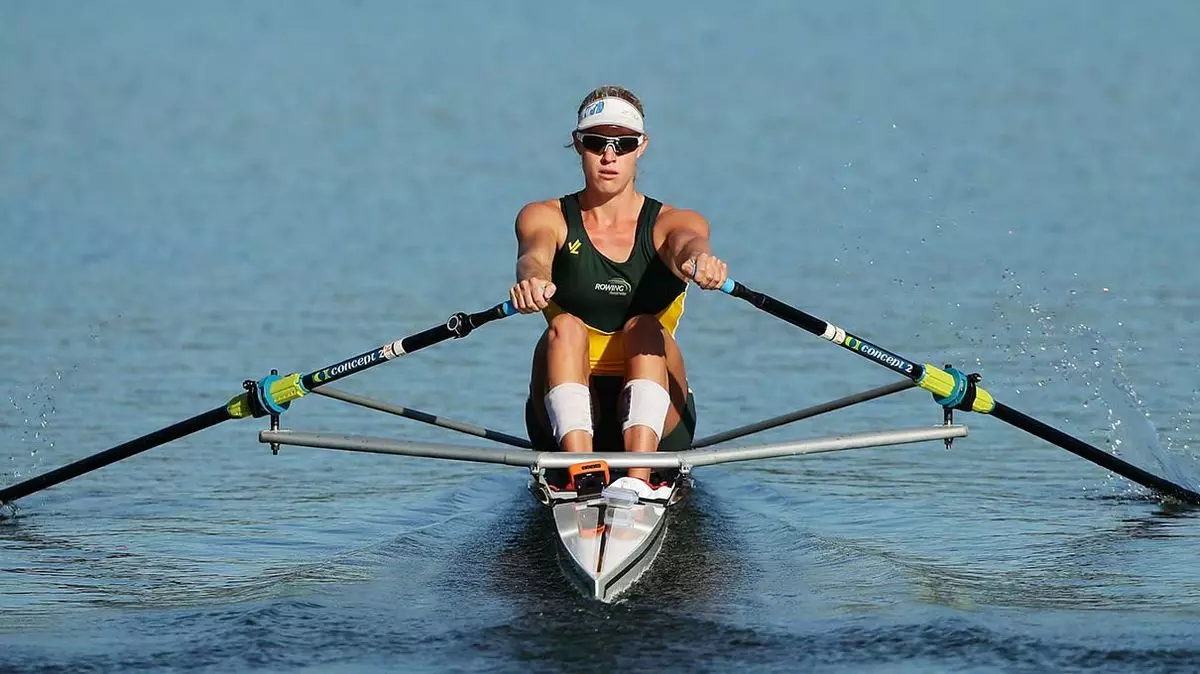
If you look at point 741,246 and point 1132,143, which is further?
point 1132,143

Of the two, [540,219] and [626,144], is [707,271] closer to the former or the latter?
[626,144]

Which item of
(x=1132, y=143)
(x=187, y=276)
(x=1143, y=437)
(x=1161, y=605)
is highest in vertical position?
(x=1132, y=143)

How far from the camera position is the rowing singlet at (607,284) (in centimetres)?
909

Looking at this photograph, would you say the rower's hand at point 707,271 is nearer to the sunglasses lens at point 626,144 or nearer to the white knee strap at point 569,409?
the white knee strap at point 569,409

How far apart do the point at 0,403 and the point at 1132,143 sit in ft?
49.8

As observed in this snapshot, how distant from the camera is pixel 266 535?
947cm

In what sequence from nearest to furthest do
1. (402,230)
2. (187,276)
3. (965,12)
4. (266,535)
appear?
1. (266,535)
2. (187,276)
3. (402,230)
4. (965,12)

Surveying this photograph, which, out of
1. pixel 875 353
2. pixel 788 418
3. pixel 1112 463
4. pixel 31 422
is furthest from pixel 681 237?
pixel 31 422

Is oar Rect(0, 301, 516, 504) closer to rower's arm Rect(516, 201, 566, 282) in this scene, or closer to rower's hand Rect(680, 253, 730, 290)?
rower's arm Rect(516, 201, 566, 282)

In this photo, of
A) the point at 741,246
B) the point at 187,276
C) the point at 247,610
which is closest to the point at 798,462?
the point at 247,610

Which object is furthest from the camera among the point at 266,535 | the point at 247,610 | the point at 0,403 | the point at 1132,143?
the point at 1132,143

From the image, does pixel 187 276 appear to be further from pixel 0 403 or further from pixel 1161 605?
pixel 1161 605

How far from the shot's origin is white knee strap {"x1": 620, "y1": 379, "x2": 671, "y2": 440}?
847 cm

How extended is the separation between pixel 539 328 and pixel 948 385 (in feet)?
21.1
